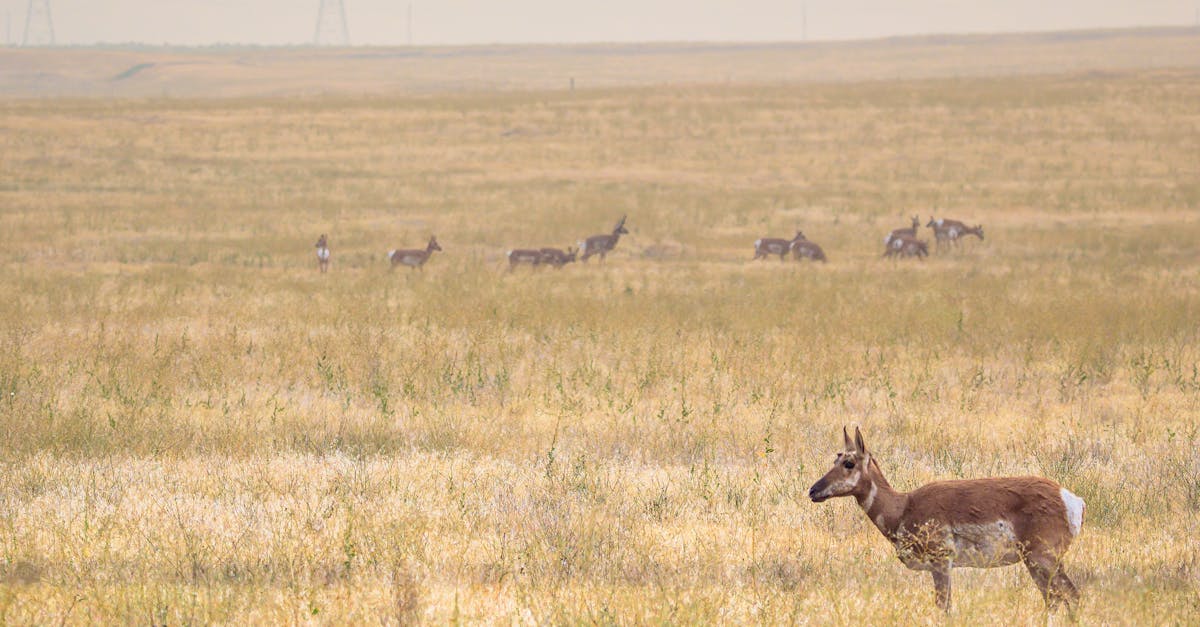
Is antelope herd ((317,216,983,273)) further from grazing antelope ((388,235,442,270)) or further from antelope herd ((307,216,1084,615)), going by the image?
antelope herd ((307,216,1084,615))

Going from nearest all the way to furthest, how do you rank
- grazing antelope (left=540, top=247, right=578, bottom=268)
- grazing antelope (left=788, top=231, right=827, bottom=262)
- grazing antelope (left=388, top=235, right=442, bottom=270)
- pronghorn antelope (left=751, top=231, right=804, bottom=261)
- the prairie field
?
the prairie field
grazing antelope (left=388, top=235, right=442, bottom=270)
grazing antelope (left=540, top=247, right=578, bottom=268)
grazing antelope (left=788, top=231, right=827, bottom=262)
pronghorn antelope (left=751, top=231, right=804, bottom=261)

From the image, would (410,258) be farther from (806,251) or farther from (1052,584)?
(1052,584)

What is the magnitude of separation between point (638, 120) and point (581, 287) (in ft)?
132

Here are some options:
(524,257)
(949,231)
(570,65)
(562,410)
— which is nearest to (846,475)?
A: (562,410)

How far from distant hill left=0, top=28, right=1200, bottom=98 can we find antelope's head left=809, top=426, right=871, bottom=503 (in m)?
111

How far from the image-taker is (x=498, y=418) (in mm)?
11758

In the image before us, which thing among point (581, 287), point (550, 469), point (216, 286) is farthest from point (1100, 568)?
point (216, 286)

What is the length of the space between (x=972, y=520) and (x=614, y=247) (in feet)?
76.0

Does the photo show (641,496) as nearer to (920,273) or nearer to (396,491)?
(396,491)

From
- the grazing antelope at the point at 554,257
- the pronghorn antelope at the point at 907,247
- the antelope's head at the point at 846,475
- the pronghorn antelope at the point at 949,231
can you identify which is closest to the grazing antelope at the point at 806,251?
the pronghorn antelope at the point at 907,247

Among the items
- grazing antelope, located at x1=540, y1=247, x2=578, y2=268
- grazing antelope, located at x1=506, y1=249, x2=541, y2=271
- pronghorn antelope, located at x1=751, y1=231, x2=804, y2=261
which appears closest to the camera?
grazing antelope, located at x1=506, y1=249, x2=541, y2=271

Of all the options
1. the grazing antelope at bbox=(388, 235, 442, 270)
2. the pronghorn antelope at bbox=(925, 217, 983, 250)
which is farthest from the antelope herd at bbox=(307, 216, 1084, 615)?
the pronghorn antelope at bbox=(925, 217, 983, 250)

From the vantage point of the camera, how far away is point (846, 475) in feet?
21.7

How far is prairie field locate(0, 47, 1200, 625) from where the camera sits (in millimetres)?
7324
